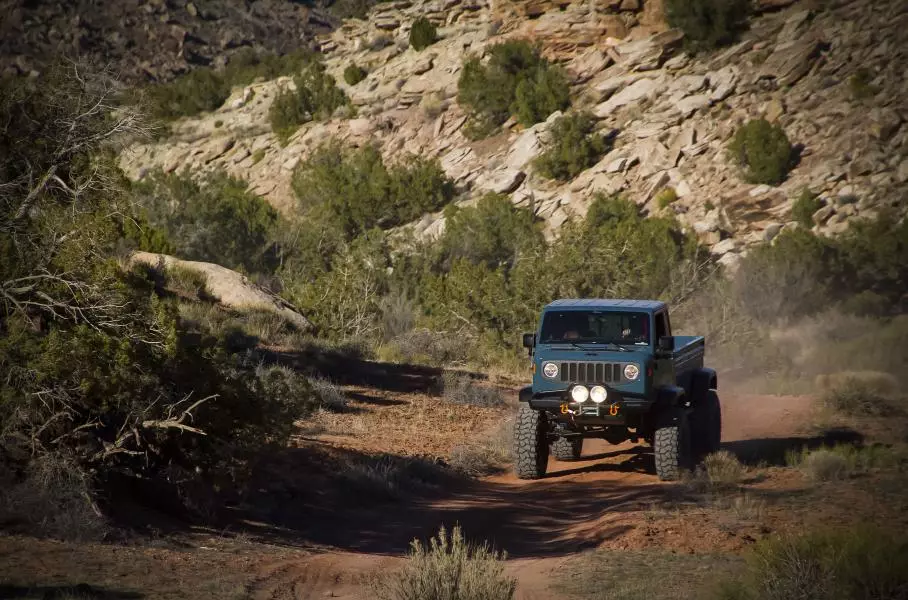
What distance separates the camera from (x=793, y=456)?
14.8 meters

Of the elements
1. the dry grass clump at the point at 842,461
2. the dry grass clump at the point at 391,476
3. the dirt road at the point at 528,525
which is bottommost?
the dirt road at the point at 528,525

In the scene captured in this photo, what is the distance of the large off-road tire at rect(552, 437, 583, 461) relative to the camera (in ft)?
Answer: 51.9

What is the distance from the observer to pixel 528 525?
37.6 ft

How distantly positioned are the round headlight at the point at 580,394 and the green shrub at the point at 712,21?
39.7 m

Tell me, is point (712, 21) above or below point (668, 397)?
above

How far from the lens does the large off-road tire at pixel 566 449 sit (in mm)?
15805

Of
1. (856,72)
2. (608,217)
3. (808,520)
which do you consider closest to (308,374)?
(808,520)

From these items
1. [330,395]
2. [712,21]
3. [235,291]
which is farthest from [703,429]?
[712,21]

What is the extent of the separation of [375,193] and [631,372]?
36.3 meters

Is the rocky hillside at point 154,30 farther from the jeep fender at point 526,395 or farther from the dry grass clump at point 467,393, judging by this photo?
the jeep fender at point 526,395

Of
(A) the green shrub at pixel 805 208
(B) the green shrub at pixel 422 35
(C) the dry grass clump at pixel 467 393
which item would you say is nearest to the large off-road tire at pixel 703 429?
(C) the dry grass clump at pixel 467 393

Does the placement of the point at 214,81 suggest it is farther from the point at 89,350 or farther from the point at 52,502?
the point at 52,502

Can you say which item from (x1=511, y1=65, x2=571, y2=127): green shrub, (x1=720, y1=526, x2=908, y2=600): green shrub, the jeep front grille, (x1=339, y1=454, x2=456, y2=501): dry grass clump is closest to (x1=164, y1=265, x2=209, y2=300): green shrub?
(x1=339, y1=454, x2=456, y2=501): dry grass clump

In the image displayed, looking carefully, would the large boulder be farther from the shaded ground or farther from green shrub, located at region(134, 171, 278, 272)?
green shrub, located at region(134, 171, 278, 272)
